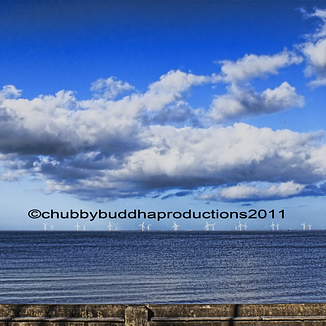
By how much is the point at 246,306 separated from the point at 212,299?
70.2ft

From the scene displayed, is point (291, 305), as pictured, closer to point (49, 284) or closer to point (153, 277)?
point (49, 284)

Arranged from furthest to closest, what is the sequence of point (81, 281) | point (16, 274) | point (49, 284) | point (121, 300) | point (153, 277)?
1. point (16, 274)
2. point (153, 277)
3. point (81, 281)
4. point (49, 284)
5. point (121, 300)

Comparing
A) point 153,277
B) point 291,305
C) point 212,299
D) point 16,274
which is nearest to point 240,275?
point 153,277

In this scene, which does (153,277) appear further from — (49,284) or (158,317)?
(158,317)

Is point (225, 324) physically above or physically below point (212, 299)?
above

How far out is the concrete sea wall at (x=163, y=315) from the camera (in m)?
9.22

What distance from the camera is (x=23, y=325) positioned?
926 centimetres

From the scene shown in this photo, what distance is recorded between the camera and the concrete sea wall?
30.2ft

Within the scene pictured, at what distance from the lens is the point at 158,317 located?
30.8 ft

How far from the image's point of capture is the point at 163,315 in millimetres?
9484

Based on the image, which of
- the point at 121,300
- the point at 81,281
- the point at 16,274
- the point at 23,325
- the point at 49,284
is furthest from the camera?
the point at 16,274

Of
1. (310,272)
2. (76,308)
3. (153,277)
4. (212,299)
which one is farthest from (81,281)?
(76,308)

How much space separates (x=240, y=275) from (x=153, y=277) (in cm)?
988

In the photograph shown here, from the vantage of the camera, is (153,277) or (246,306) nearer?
(246,306)
